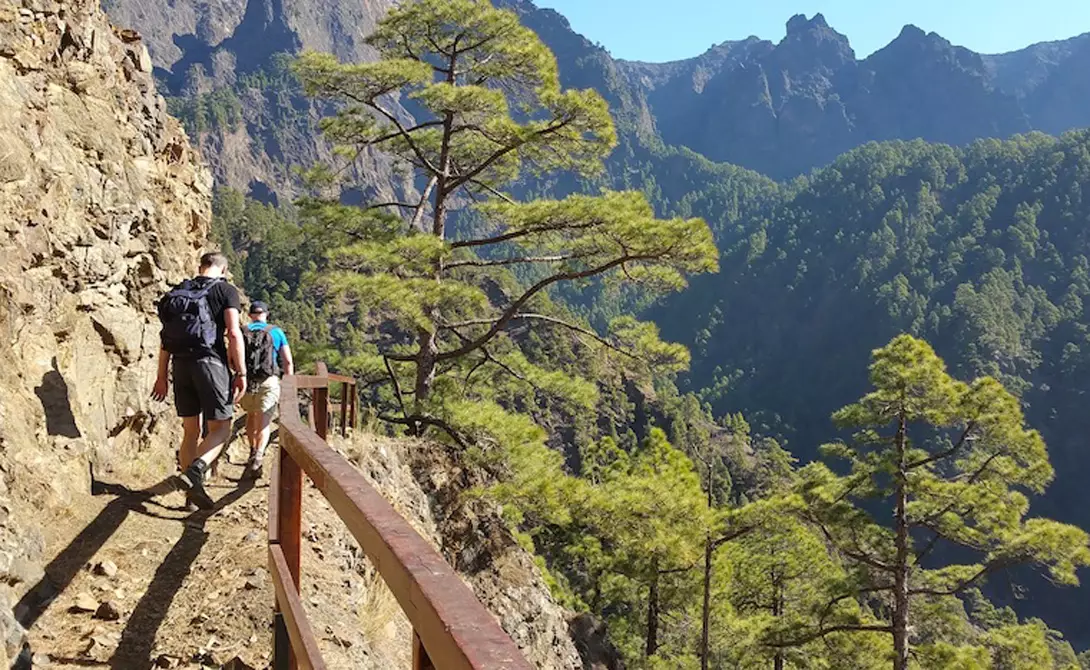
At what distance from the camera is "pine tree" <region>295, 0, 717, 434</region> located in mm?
9203

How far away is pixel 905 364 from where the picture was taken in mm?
12508

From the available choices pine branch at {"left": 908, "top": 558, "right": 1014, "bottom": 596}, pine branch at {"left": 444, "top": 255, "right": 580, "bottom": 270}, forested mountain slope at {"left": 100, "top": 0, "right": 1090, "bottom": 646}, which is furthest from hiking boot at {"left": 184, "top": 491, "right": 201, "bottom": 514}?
forested mountain slope at {"left": 100, "top": 0, "right": 1090, "bottom": 646}

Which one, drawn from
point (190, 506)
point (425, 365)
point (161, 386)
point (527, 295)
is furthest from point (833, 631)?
point (161, 386)

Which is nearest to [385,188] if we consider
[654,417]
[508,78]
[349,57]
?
[349,57]

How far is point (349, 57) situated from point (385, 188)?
152 ft

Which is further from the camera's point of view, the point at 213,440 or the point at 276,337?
the point at 276,337

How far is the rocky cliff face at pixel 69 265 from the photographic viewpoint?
4.18 meters

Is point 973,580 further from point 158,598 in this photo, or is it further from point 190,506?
point 158,598

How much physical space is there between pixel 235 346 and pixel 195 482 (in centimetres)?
83

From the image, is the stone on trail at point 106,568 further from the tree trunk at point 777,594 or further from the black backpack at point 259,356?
the tree trunk at point 777,594

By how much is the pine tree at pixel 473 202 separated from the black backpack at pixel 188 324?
12.8 feet

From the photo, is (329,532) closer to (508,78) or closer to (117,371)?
(117,371)

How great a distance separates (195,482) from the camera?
14.5 ft

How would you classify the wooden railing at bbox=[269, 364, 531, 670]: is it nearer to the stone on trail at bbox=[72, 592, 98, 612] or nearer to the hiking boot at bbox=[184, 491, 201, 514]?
the stone on trail at bbox=[72, 592, 98, 612]
